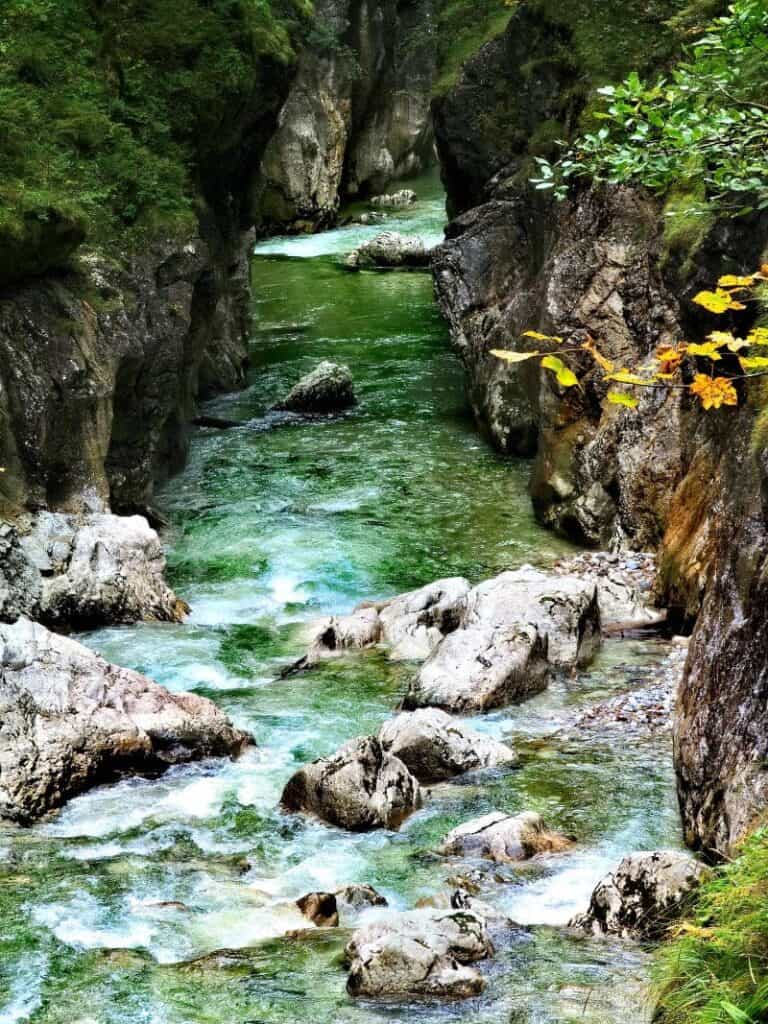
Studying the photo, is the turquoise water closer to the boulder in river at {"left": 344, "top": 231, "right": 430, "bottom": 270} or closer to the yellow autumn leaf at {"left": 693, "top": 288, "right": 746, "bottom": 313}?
the yellow autumn leaf at {"left": 693, "top": 288, "right": 746, "bottom": 313}

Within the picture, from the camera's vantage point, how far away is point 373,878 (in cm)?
941

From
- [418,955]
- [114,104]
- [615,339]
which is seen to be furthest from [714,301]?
[114,104]

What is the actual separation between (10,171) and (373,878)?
39.2 feet

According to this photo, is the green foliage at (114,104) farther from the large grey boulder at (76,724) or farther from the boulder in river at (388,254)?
the boulder in river at (388,254)

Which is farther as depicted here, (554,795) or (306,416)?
(306,416)

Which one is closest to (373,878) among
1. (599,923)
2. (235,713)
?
(599,923)

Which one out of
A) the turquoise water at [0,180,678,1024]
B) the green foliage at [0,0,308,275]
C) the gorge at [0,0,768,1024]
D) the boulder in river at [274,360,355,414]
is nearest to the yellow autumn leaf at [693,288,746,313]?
the gorge at [0,0,768,1024]

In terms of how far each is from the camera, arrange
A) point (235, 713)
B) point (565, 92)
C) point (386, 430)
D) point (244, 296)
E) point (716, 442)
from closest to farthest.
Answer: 1. point (235, 713)
2. point (716, 442)
3. point (565, 92)
4. point (386, 430)
5. point (244, 296)

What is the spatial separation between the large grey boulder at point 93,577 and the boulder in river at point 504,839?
22.0 ft

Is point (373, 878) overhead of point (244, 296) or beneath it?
beneath

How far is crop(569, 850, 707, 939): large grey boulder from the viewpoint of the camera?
8016mm

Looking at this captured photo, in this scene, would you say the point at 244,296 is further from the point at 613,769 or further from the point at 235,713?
the point at 613,769

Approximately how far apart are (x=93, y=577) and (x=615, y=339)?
8590 mm

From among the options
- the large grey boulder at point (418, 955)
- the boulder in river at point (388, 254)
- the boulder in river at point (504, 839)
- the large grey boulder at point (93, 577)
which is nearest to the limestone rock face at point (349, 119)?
the boulder in river at point (388, 254)
